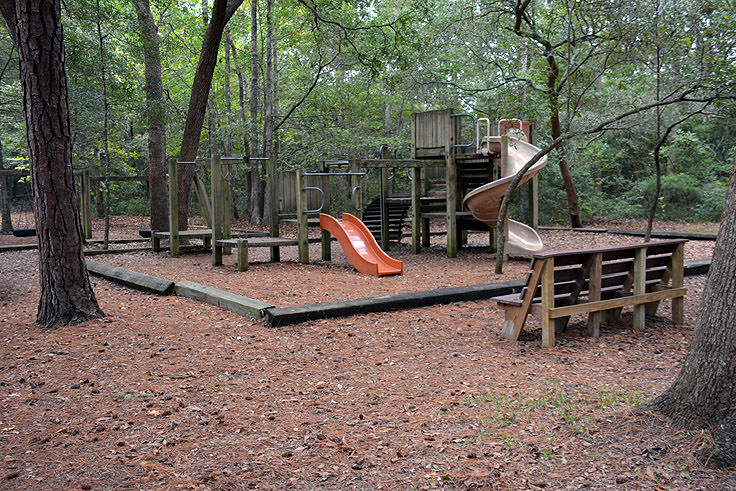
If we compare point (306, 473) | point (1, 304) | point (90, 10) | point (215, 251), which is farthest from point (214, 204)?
point (306, 473)

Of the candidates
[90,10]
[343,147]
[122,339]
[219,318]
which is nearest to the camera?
[122,339]

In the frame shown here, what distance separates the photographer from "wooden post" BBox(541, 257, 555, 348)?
4973 mm

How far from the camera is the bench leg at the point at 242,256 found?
9.47m

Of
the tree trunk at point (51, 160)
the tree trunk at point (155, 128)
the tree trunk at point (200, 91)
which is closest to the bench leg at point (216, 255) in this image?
the tree trunk at point (200, 91)

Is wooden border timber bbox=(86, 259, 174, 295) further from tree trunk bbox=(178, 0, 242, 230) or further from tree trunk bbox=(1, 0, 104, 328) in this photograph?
tree trunk bbox=(178, 0, 242, 230)

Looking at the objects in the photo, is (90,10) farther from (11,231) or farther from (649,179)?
(649,179)

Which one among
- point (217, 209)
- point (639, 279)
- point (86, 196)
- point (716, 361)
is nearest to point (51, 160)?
point (217, 209)

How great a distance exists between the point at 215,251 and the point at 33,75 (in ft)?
17.0

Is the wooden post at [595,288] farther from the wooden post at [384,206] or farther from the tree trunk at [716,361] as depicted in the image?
the wooden post at [384,206]

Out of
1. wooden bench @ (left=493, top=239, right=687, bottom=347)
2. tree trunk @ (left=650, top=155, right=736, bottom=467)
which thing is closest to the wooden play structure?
wooden bench @ (left=493, top=239, right=687, bottom=347)

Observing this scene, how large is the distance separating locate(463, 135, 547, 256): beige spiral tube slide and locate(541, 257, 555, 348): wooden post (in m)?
5.60

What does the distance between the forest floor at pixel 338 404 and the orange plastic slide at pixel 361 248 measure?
8.11ft

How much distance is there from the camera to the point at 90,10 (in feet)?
41.4

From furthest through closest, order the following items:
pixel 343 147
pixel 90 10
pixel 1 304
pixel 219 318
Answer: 1. pixel 343 147
2. pixel 90 10
3. pixel 1 304
4. pixel 219 318
